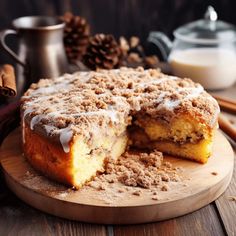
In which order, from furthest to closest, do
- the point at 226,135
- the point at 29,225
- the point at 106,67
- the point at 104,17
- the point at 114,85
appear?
the point at 104,17, the point at 106,67, the point at 226,135, the point at 114,85, the point at 29,225

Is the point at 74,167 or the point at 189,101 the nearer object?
the point at 74,167

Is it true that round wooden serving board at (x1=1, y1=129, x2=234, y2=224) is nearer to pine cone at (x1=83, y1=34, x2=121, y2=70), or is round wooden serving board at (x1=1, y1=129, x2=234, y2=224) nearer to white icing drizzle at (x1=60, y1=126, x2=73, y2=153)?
white icing drizzle at (x1=60, y1=126, x2=73, y2=153)

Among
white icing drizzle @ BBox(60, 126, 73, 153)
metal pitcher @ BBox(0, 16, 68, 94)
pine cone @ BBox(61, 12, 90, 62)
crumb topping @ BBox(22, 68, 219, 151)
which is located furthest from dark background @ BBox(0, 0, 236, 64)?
white icing drizzle @ BBox(60, 126, 73, 153)

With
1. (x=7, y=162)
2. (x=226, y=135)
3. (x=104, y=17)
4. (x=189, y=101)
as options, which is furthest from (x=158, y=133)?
(x=104, y=17)

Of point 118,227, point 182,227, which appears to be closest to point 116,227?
point 118,227

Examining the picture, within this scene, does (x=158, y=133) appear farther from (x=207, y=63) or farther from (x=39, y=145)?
(x=207, y=63)

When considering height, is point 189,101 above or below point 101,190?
above

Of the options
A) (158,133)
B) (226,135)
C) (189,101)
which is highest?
(189,101)
